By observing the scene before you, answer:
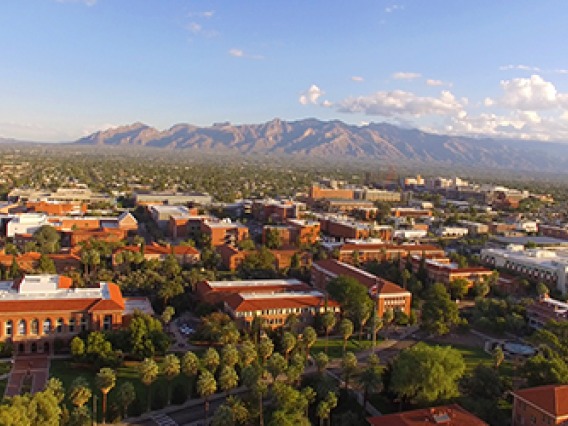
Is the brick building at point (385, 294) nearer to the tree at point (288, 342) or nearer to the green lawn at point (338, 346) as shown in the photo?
the green lawn at point (338, 346)

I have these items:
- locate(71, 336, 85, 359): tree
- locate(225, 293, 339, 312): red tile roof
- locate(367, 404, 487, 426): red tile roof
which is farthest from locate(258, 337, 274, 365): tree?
locate(71, 336, 85, 359): tree

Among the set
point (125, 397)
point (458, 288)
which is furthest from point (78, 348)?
point (458, 288)

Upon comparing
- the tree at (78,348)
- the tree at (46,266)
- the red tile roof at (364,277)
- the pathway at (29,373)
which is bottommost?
the pathway at (29,373)

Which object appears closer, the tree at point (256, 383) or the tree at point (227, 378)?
the tree at point (256, 383)

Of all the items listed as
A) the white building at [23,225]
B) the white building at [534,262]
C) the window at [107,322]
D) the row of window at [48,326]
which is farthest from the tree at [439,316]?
the white building at [23,225]

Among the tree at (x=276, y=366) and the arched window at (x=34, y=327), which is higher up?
the tree at (x=276, y=366)

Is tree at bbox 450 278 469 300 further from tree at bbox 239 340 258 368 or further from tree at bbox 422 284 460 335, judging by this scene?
tree at bbox 239 340 258 368

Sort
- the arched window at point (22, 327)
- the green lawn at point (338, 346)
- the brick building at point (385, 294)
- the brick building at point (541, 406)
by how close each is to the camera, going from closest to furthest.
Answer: the brick building at point (541, 406)
the arched window at point (22, 327)
the green lawn at point (338, 346)
the brick building at point (385, 294)
